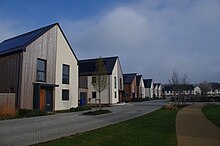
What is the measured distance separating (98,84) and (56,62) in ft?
18.2

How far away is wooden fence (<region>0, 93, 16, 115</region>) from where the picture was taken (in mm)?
19703

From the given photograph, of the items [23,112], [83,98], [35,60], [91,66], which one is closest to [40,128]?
[23,112]

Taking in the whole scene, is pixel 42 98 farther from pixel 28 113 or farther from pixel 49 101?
pixel 28 113

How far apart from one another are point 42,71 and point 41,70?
0.57 ft

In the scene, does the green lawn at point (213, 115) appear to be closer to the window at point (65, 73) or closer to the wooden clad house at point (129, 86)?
the window at point (65, 73)

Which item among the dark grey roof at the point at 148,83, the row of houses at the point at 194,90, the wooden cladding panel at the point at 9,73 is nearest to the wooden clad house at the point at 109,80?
the row of houses at the point at 194,90

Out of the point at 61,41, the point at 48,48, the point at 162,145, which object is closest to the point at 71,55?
the point at 61,41

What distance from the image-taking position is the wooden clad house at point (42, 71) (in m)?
22.8

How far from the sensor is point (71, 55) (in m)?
30.6

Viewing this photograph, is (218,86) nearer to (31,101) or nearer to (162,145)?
(31,101)

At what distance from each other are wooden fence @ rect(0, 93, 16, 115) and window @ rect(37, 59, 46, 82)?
444 centimetres

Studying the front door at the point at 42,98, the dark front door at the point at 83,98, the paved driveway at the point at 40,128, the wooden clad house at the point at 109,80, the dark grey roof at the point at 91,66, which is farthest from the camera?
the dark grey roof at the point at 91,66

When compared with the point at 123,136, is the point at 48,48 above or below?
above

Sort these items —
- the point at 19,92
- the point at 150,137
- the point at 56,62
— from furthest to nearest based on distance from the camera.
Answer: the point at 56,62 < the point at 19,92 < the point at 150,137
